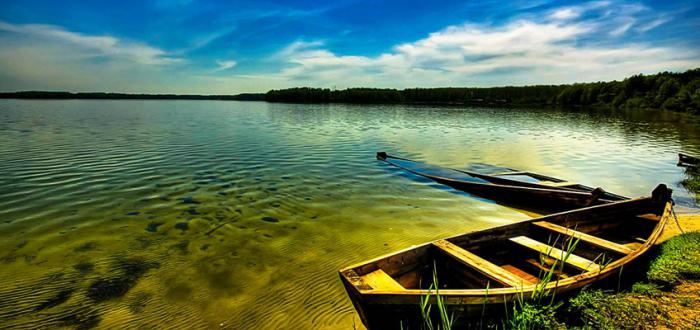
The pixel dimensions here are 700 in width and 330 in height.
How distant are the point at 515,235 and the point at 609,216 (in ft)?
11.0

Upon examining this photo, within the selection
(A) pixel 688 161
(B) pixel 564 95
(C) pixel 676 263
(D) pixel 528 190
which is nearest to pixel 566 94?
(B) pixel 564 95

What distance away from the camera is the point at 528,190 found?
1159 centimetres

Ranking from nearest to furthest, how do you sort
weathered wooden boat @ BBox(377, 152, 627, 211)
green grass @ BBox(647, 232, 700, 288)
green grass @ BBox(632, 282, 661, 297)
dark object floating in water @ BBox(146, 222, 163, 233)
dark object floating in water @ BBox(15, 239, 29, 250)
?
green grass @ BBox(632, 282, 661, 297), green grass @ BBox(647, 232, 700, 288), dark object floating in water @ BBox(15, 239, 29, 250), dark object floating in water @ BBox(146, 222, 163, 233), weathered wooden boat @ BBox(377, 152, 627, 211)

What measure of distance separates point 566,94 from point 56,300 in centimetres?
15662

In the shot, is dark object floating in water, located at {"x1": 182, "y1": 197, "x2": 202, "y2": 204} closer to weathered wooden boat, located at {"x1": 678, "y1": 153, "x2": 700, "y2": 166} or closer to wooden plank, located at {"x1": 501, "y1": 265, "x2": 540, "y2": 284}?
wooden plank, located at {"x1": 501, "y1": 265, "x2": 540, "y2": 284}

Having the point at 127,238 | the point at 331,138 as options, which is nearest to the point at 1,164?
the point at 127,238

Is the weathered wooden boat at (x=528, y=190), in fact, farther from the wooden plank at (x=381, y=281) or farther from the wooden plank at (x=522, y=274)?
the wooden plank at (x=381, y=281)

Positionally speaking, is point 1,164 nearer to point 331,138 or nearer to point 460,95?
point 331,138

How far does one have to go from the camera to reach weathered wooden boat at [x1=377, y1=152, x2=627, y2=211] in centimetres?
1051

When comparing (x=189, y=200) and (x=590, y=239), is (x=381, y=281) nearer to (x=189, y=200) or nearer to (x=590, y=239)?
(x=590, y=239)

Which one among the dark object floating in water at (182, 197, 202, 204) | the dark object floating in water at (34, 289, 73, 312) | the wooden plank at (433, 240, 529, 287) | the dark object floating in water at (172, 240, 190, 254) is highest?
the wooden plank at (433, 240, 529, 287)

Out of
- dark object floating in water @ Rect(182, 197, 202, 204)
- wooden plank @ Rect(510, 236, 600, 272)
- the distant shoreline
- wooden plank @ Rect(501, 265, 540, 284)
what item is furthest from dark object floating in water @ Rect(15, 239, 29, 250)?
the distant shoreline

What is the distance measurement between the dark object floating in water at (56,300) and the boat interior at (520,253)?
5.35 metres

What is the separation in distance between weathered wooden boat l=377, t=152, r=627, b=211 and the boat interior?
1821mm
